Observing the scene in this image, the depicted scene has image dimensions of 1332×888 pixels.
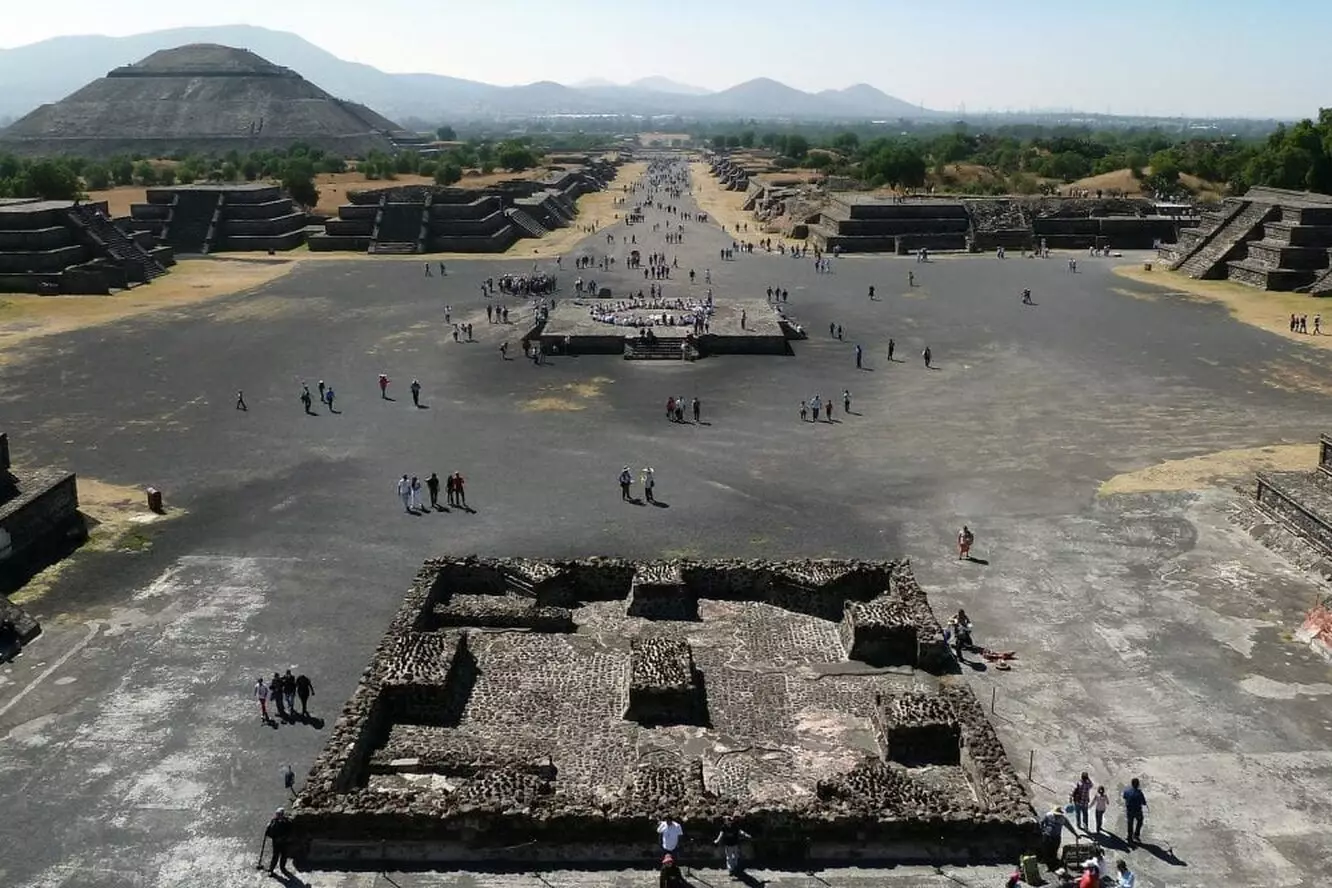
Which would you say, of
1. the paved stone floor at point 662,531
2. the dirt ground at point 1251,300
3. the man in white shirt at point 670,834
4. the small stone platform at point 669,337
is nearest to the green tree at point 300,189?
the paved stone floor at point 662,531

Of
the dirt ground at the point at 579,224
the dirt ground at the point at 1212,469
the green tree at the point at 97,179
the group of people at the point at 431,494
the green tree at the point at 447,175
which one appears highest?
the green tree at the point at 447,175

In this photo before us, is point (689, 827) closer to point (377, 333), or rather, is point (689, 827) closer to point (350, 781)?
point (350, 781)

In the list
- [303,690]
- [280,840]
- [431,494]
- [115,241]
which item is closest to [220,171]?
[115,241]

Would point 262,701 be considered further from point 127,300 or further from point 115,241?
point 115,241

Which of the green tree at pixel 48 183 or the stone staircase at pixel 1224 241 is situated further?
the green tree at pixel 48 183

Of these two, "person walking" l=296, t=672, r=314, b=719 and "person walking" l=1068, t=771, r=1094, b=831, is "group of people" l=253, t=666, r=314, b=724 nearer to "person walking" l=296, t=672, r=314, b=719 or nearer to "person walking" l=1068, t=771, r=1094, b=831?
"person walking" l=296, t=672, r=314, b=719

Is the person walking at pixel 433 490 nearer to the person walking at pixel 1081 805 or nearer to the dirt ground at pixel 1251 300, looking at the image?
the person walking at pixel 1081 805

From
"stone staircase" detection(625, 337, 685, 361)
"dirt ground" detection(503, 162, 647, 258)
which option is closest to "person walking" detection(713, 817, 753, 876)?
"stone staircase" detection(625, 337, 685, 361)
